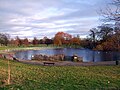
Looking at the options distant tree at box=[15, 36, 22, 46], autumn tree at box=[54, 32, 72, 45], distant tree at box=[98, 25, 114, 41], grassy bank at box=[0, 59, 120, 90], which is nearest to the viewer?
grassy bank at box=[0, 59, 120, 90]

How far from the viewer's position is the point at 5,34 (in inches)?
4788

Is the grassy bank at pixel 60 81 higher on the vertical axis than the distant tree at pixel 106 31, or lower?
lower

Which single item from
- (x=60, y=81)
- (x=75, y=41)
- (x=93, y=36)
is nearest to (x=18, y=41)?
(x=75, y=41)

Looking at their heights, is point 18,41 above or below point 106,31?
above

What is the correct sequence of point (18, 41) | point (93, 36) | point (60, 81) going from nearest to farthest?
point (60, 81) < point (93, 36) < point (18, 41)

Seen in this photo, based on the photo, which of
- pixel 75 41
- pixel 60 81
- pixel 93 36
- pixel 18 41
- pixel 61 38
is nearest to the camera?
pixel 60 81

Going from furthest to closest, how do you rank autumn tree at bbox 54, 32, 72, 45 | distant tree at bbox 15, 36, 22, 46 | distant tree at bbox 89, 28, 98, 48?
1. distant tree at bbox 15, 36, 22, 46
2. autumn tree at bbox 54, 32, 72, 45
3. distant tree at bbox 89, 28, 98, 48

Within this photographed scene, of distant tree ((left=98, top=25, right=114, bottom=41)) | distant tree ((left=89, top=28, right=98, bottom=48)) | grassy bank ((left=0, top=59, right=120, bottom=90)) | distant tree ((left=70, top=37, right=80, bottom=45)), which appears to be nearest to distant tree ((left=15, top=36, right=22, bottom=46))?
distant tree ((left=70, top=37, right=80, bottom=45))

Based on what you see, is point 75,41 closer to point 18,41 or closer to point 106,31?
point 18,41

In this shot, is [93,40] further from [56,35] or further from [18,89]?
[18,89]

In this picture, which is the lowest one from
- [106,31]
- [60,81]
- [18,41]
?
[60,81]

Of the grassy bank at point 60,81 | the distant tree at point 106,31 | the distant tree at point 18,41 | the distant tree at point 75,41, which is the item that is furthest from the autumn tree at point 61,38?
the grassy bank at point 60,81

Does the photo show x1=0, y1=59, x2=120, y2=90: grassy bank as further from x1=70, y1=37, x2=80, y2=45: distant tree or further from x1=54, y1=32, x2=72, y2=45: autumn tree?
x1=54, y1=32, x2=72, y2=45: autumn tree

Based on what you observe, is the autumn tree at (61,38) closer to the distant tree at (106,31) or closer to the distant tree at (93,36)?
the distant tree at (93,36)
